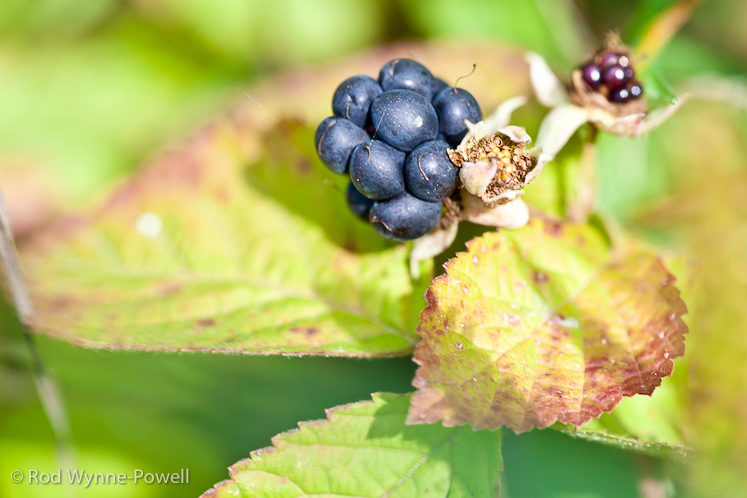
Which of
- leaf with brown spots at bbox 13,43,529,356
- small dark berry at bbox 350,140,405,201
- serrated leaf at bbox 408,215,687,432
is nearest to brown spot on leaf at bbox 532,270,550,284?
serrated leaf at bbox 408,215,687,432

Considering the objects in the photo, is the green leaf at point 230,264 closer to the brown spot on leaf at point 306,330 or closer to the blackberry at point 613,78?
the brown spot on leaf at point 306,330

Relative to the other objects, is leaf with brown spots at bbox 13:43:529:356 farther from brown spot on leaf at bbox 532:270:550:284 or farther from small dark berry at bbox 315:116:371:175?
small dark berry at bbox 315:116:371:175

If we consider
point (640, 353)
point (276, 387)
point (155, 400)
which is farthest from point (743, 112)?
point (155, 400)

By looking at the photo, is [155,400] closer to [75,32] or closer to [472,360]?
[472,360]

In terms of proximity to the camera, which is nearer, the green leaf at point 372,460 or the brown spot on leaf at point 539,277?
the green leaf at point 372,460

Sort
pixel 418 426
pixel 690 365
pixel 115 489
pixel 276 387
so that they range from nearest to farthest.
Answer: pixel 418 426 → pixel 690 365 → pixel 115 489 → pixel 276 387

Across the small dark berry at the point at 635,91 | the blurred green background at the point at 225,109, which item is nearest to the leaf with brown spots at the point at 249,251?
the blurred green background at the point at 225,109
